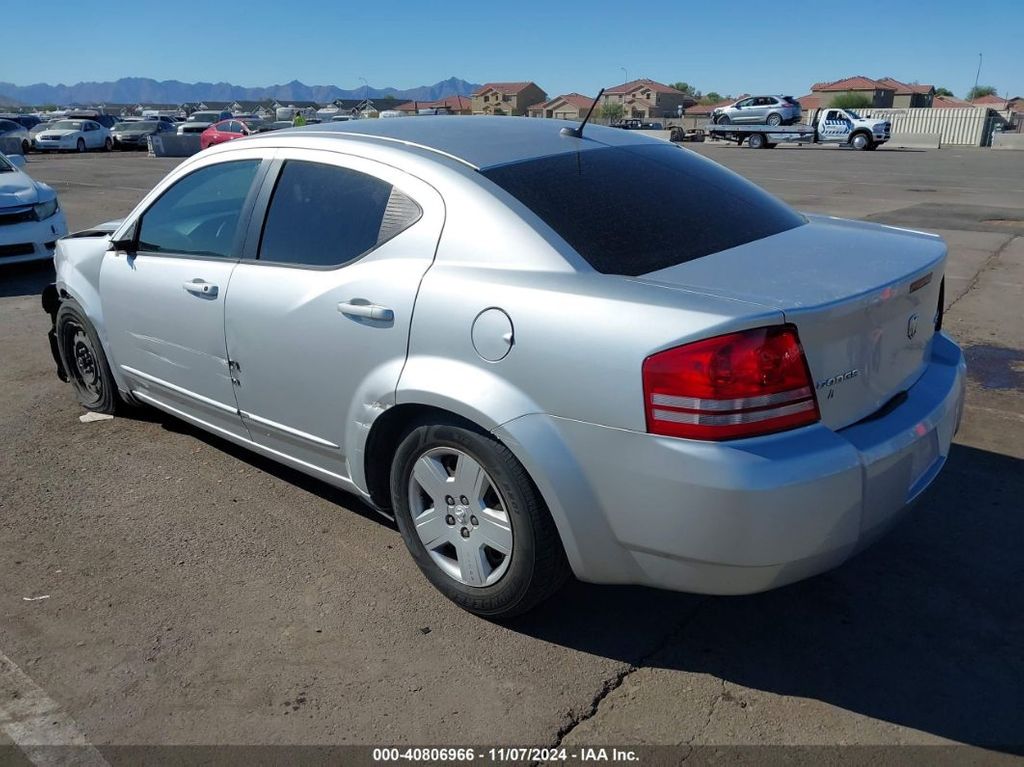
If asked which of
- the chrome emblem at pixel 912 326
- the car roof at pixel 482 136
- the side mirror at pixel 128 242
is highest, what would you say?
the car roof at pixel 482 136

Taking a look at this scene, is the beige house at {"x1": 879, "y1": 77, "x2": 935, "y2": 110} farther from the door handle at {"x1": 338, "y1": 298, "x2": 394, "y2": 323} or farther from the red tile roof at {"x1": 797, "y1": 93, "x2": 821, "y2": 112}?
the door handle at {"x1": 338, "y1": 298, "x2": 394, "y2": 323}

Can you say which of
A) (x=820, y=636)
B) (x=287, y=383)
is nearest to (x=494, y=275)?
(x=287, y=383)

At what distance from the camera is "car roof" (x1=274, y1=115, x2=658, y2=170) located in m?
3.43

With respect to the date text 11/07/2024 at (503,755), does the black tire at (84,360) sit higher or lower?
higher

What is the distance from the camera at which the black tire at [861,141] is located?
3650cm

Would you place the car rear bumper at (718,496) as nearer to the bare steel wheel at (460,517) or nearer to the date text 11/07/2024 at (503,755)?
the bare steel wheel at (460,517)

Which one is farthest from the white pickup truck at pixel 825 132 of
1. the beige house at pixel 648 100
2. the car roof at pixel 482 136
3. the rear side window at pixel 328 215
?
the beige house at pixel 648 100

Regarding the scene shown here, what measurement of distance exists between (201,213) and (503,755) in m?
2.92

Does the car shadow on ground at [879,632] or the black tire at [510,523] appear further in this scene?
the black tire at [510,523]

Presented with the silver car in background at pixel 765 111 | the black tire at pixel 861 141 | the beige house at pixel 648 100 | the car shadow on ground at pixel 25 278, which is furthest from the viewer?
the beige house at pixel 648 100

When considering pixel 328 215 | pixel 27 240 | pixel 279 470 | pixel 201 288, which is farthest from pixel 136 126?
pixel 328 215

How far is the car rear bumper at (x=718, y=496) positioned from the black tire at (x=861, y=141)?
123ft

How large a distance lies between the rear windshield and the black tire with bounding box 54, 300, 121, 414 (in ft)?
9.42

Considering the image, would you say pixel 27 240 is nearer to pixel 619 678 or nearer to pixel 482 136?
pixel 482 136
